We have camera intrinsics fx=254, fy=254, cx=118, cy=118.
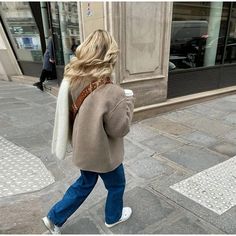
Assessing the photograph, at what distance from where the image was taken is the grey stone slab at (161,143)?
3.90 m

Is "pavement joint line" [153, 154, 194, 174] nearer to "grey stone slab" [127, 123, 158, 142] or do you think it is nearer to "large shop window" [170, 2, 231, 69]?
"grey stone slab" [127, 123, 158, 142]

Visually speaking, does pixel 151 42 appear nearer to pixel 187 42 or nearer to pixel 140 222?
pixel 187 42

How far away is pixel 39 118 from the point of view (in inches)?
209

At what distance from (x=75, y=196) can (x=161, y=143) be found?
2.25 metres

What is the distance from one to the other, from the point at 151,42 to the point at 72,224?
360cm

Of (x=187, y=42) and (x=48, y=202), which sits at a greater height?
(x=187, y=42)

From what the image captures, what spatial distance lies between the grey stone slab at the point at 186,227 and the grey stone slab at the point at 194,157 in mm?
1006

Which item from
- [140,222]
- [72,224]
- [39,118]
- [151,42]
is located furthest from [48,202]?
[151,42]

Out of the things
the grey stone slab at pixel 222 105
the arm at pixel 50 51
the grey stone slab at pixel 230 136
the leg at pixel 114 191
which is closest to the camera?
the leg at pixel 114 191

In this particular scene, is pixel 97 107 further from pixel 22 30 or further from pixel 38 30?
pixel 22 30

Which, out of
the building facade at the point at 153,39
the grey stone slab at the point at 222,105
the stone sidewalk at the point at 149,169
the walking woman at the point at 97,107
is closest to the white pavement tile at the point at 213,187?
the stone sidewalk at the point at 149,169

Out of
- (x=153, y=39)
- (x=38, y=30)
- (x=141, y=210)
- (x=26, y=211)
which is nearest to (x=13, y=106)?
(x=38, y=30)

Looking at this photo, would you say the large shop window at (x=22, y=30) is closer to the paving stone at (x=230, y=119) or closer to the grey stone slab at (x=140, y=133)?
the grey stone slab at (x=140, y=133)

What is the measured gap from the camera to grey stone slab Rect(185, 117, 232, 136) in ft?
14.9
